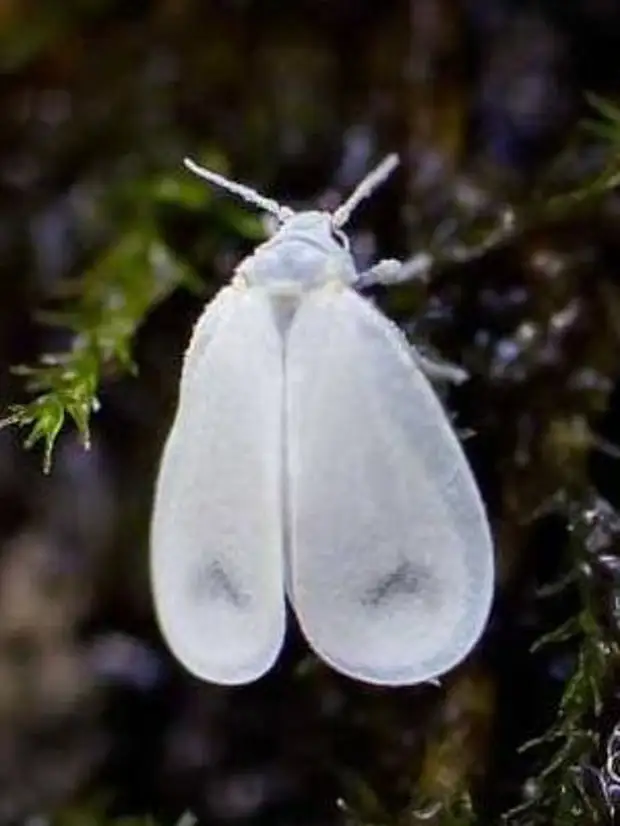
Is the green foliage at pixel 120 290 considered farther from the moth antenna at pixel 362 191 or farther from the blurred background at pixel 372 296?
the moth antenna at pixel 362 191

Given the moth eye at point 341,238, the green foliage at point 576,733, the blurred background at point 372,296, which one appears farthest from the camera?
Answer: the moth eye at point 341,238

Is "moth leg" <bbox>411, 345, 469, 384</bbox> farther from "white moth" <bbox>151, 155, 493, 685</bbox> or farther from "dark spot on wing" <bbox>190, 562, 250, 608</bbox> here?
"dark spot on wing" <bbox>190, 562, 250, 608</bbox>

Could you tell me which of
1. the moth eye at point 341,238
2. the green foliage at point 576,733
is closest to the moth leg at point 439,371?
the moth eye at point 341,238

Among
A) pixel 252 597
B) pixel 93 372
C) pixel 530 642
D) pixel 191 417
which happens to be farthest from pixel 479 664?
pixel 93 372

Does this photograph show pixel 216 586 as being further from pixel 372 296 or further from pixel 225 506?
pixel 372 296

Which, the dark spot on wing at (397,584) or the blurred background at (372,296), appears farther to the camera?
the blurred background at (372,296)

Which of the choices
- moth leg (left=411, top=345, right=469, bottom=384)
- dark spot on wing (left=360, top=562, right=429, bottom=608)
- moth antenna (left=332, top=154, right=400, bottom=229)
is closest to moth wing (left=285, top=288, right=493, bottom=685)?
dark spot on wing (left=360, top=562, right=429, bottom=608)

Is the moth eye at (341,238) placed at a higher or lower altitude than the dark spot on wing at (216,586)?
higher

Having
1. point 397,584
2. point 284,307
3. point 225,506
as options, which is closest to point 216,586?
point 225,506

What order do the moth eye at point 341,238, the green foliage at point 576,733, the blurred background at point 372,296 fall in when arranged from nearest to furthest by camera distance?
1. the green foliage at point 576,733
2. the blurred background at point 372,296
3. the moth eye at point 341,238
